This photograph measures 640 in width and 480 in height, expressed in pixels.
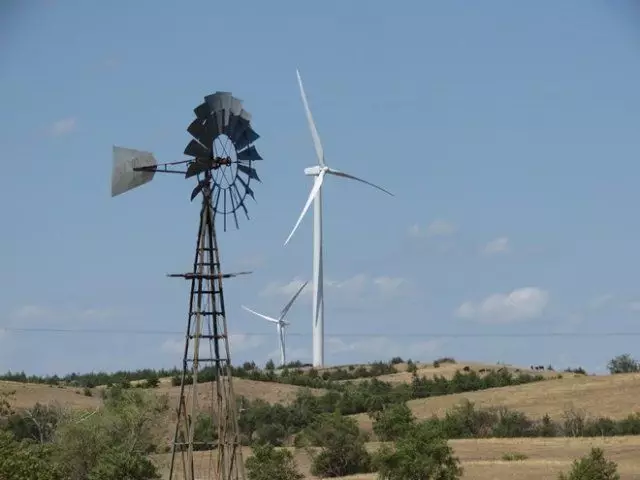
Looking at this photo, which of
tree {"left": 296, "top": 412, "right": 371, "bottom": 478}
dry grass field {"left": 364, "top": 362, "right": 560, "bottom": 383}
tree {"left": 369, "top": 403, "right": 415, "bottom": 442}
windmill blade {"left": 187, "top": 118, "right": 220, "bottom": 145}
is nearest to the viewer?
windmill blade {"left": 187, "top": 118, "right": 220, "bottom": 145}

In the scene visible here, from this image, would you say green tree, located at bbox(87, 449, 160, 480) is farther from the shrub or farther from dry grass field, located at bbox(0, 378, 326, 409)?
dry grass field, located at bbox(0, 378, 326, 409)

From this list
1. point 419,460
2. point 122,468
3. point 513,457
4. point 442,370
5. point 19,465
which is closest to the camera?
point 19,465

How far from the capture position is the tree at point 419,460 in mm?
50069

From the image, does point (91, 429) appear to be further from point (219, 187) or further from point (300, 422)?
point (300, 422)

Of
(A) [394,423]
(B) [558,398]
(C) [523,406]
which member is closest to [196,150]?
(A) [394,423]

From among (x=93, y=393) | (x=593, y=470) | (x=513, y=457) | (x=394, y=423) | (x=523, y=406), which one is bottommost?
(x=593, y=470)

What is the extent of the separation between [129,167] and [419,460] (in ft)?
69.0

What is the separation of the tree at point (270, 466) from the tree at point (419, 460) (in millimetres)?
4135

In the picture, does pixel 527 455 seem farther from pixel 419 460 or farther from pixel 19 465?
pixel 19 465

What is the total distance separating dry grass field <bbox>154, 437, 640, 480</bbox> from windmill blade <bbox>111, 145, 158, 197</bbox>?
2449 centimetres

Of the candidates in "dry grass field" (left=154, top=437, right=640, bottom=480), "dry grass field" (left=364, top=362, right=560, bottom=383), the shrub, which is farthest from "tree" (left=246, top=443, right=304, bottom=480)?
"dry grass field" (left=364, top=362, right=560, bottom=383)

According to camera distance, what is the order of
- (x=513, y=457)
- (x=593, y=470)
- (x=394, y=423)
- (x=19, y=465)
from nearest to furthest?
(x=19, y=465) → (x=593, y=470) → (x=513, y=457) → (x=394, y=423)

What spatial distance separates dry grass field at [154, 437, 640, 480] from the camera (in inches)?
2240

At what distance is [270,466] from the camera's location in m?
54.0
